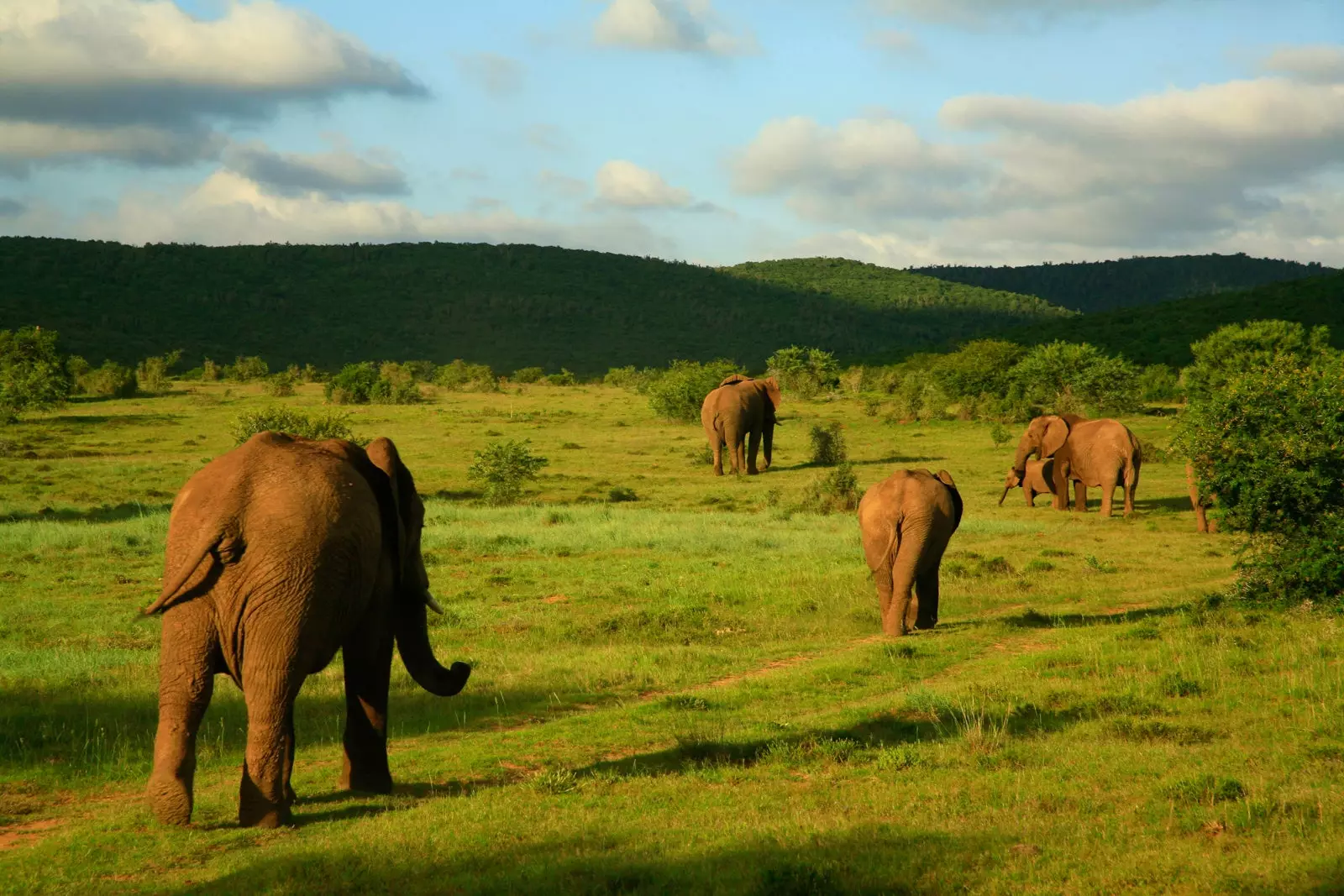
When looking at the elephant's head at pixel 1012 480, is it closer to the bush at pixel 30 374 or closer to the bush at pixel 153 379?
the bush at pixel 30 374

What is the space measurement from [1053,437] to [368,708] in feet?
76.9

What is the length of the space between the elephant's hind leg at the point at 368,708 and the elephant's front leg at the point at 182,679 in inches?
48.3

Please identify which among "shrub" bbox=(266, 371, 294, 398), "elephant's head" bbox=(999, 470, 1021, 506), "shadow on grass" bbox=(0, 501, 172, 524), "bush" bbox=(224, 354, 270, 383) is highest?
"bush" bbox=(224, 354, 270, 383)

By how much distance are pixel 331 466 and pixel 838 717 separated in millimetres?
5435

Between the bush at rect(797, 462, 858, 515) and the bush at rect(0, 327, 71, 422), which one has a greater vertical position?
the bush at rect(0, 327, 71, 422)

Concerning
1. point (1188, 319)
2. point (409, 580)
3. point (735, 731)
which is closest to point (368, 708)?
point (409, 580)

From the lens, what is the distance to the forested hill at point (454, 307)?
107 metres

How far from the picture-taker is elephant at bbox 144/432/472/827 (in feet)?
24.2

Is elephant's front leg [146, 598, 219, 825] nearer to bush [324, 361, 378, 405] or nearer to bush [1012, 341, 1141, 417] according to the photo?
bush [1012, 341, 1141, 417]

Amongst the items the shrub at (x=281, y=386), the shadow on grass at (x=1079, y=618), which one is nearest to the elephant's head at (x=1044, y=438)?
the shadow on grass at (x=1079, y=618)

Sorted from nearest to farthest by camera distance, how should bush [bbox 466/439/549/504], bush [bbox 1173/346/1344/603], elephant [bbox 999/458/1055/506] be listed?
1. bush [bbox 1173/346/1344/603]
2. elephant [bbox 999/458/1055/506]
3. bush [bbox 466/439/549/504]

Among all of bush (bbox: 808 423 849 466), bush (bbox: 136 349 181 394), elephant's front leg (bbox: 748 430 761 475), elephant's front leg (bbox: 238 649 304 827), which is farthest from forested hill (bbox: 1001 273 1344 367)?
elephant's front leg (bbox: 238 649 304 827)

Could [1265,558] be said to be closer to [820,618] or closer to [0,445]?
[820,618]

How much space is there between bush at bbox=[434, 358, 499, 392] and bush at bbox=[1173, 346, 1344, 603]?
6420 centimetres
